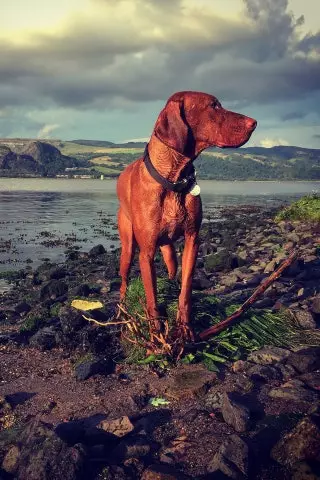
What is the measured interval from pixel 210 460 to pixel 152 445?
584 millimetres

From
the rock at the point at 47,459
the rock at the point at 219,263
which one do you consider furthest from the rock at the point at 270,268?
the rock at the point at 47,459

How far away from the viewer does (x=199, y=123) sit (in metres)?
5.08

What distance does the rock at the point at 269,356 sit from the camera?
579 cm

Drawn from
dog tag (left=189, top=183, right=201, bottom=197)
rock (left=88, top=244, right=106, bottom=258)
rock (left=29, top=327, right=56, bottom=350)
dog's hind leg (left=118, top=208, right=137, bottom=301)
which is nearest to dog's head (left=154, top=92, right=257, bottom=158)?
dog tag (left=189, top=183, right=201, bottom=197)

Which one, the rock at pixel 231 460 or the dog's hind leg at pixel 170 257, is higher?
the dog's hind leg at pixel 170 257

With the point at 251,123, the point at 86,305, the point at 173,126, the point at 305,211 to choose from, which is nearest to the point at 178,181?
the point at 173,126

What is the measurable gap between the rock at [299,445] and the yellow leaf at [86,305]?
4471 millimetres

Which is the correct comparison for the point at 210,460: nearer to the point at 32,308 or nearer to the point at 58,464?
the point at 58,464

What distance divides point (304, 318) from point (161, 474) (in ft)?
13.2

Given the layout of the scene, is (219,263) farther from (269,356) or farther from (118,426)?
(118,426)

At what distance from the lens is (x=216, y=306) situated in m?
6.99

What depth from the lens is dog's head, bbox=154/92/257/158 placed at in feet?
16.3

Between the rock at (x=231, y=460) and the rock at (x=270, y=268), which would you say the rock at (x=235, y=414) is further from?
the rock at (x=270, y=268)

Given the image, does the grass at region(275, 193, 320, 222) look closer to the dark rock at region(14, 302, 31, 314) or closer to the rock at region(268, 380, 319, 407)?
the dark rock at region(14, 302, 31, 314)
